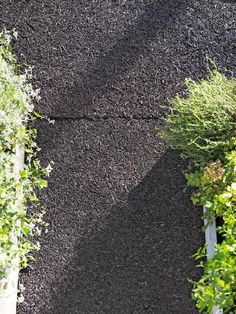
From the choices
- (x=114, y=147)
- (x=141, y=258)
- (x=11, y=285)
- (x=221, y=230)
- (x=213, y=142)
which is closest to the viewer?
(x=221, y=230)

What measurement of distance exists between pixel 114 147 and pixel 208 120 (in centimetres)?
66

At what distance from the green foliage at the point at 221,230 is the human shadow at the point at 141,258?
309mm

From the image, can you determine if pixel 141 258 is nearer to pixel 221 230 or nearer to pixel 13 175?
pixel 221 230

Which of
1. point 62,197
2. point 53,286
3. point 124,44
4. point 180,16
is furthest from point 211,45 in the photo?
point 53,286

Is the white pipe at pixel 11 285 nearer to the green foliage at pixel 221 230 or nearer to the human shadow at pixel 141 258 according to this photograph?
the human shadow at pixel 141 258

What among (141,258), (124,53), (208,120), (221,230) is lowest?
(221,230)

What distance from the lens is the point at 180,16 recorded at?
10.4 ft

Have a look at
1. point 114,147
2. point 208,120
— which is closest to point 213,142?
point 208,120

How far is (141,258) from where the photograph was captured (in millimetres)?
2842

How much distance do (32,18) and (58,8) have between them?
149mm

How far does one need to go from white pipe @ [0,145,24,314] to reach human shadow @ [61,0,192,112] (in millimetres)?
432

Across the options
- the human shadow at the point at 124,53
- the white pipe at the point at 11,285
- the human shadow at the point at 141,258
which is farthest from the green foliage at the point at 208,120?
the white pipe at the point at 11,285

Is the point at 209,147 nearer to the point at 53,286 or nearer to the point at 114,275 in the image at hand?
the point at 114,275

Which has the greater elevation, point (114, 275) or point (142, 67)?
point (142, 67)
